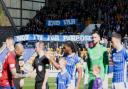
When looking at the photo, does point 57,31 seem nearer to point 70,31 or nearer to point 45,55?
point 70,31

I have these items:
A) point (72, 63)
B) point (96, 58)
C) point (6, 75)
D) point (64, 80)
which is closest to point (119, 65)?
point (96, 58)

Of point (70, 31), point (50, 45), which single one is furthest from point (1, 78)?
point (70, 31)

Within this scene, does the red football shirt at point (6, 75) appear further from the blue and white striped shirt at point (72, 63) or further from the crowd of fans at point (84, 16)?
the crowd of fans at point (84, 16)

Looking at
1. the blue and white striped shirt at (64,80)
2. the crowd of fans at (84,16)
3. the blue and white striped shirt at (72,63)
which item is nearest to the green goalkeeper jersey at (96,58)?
the blue and white striped shirt at (72,63)

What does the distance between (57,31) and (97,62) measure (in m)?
39.0

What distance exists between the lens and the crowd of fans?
45750 mm

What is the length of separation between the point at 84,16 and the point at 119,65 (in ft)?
130

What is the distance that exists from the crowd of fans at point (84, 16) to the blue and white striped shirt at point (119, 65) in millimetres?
32664

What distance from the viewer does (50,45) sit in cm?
3462

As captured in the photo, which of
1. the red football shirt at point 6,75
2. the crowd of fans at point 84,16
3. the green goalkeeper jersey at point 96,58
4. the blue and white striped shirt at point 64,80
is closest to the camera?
the red football shirt at point 6,75

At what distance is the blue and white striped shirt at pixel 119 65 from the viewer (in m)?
10.6

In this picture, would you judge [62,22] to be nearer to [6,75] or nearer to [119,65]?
[119,65]

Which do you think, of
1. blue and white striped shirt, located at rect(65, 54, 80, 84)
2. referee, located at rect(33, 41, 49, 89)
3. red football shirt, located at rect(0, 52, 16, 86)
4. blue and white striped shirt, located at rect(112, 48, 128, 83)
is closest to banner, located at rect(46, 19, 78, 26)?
referee, located at rect(33, 41, 49, 89)

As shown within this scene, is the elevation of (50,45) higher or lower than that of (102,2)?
lower
